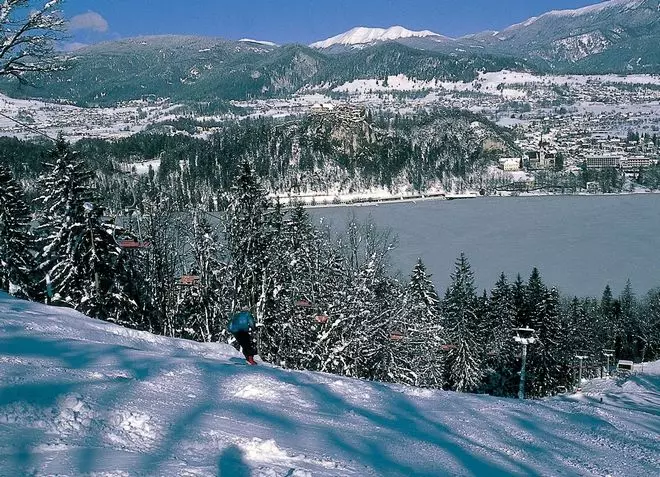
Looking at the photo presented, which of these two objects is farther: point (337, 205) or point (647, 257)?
point (337, 205)

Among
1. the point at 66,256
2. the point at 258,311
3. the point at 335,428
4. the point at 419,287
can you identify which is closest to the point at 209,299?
the point at 258,311

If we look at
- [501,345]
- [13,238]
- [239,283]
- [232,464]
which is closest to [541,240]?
[501,345]

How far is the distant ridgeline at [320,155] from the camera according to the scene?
406ft

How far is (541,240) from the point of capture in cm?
6191

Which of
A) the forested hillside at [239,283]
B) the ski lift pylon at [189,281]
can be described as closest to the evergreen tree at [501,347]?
the forested hillside at [239,283]

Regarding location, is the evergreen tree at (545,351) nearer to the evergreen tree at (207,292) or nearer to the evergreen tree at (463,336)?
the evergreen tree at (463,336)

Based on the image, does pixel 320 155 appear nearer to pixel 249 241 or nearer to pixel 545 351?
pixel 545 351

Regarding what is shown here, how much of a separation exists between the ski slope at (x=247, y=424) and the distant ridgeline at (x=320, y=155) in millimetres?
107044

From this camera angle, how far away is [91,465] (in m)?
2.78

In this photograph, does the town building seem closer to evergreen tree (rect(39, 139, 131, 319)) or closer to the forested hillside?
A: the forested hillside

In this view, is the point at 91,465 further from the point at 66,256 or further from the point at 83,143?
the point at 83,143

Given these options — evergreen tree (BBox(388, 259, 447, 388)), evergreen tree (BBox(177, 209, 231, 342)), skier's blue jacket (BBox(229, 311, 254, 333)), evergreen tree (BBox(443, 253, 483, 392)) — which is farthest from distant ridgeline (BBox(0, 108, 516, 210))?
skier's blue jacket (BBox(229, 311, 254, 333))

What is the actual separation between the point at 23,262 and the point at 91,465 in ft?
53.9

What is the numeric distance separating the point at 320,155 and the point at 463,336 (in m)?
114
